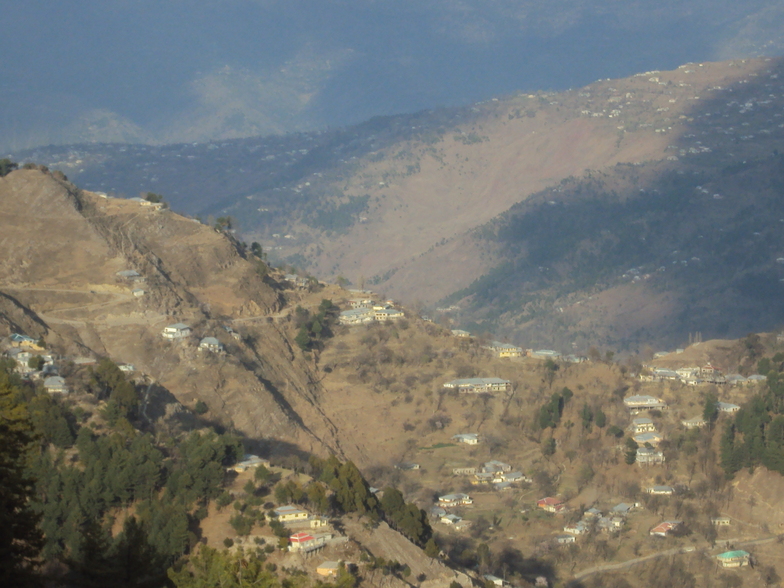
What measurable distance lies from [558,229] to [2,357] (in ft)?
402

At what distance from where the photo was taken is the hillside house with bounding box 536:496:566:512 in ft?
221

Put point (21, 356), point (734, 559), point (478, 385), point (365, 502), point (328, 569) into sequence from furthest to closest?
point (478, 385) < point (21, 356) < point (734, 559) < point (365, 502) < point (328, 569)

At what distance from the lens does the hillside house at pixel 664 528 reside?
64.1 m

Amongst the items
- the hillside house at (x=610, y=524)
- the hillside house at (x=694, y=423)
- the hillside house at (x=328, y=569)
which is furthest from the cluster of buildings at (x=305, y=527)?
the hillside house at (x=694, y=423)

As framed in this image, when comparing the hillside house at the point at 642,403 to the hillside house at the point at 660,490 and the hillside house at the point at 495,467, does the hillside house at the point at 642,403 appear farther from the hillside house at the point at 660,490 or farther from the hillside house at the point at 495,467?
the hillside house at the point at 495,467

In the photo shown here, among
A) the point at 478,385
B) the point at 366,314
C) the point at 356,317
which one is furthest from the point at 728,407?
the point at 356,317

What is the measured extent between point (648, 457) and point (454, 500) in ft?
43.6

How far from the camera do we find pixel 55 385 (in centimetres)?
5909

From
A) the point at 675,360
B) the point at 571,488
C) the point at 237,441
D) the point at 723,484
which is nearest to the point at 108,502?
the point at 237,441

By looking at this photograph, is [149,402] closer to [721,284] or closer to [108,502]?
[108,502]

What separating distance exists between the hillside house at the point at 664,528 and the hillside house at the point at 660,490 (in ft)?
15.8

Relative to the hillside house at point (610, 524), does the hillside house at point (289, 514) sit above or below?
above

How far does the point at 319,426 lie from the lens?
74.0m

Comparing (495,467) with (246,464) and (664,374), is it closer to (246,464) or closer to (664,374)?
(664,374)
